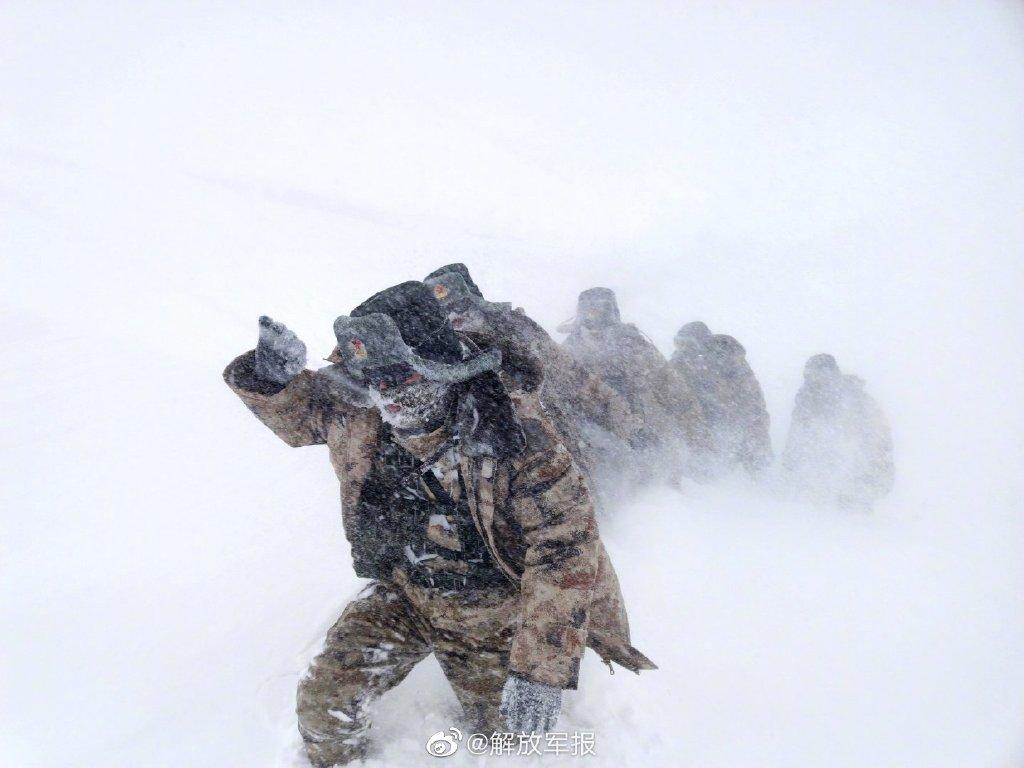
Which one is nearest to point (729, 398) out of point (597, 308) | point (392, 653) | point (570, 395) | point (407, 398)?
point (597, 308)

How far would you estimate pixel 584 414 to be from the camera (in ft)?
12.7

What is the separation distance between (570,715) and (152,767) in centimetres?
145

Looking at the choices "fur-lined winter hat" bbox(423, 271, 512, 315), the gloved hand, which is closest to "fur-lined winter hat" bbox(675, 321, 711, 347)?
"fur-lined winter hat" bbox(423, 271, 512, 315)

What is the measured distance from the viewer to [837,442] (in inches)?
203

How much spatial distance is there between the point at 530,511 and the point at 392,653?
28.8 inches

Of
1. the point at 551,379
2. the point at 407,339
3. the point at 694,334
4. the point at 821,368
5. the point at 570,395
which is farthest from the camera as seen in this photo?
the point at 821,368

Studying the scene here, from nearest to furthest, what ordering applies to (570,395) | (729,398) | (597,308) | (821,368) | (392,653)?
(392,653) < (570,395) < (597,308) < (729,398) < (821,368)

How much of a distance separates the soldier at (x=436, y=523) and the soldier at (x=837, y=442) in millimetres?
3675

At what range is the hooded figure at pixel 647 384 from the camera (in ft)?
14.3

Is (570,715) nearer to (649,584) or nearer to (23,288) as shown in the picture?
(649,584)

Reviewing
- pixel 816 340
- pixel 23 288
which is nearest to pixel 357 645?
pixel 23 288

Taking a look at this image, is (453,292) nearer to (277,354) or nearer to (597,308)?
(277,354)

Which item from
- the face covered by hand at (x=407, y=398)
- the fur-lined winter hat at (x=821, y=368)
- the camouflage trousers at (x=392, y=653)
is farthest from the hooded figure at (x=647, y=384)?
the face covered by hand at (x=407, y=398)

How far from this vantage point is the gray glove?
5.83ft
